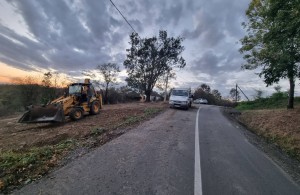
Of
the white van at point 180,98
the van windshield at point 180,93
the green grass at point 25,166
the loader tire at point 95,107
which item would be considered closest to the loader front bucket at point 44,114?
the loader tire at point 95,107

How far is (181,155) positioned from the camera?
653 centimetres

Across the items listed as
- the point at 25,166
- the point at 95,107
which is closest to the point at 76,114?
the point at 95,107

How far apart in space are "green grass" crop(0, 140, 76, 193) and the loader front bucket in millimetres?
6936

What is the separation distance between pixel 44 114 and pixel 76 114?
7.32 ft

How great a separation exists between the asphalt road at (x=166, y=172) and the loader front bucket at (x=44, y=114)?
6.95 metres

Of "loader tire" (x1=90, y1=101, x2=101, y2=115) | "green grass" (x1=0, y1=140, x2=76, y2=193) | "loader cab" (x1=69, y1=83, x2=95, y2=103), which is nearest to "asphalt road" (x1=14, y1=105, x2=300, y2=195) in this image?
"green grass" (x1=0, y1=140, x2=76, y2=193)

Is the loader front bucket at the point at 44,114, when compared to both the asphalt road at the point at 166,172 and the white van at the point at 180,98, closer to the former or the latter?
the asphalt road at the point at 166,172

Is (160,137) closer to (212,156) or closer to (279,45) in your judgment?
(212,156)

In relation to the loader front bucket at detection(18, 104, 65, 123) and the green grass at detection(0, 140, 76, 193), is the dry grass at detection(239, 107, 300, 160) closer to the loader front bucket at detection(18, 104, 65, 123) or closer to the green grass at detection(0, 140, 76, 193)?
the green grass at detection(0, 140, 76, 193)

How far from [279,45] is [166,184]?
928cm

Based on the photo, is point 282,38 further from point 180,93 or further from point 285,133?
point 180,93

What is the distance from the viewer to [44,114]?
13094mm

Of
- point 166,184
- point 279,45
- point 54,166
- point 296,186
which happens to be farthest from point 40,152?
point 279,45

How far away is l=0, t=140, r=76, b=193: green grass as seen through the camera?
4544mm
